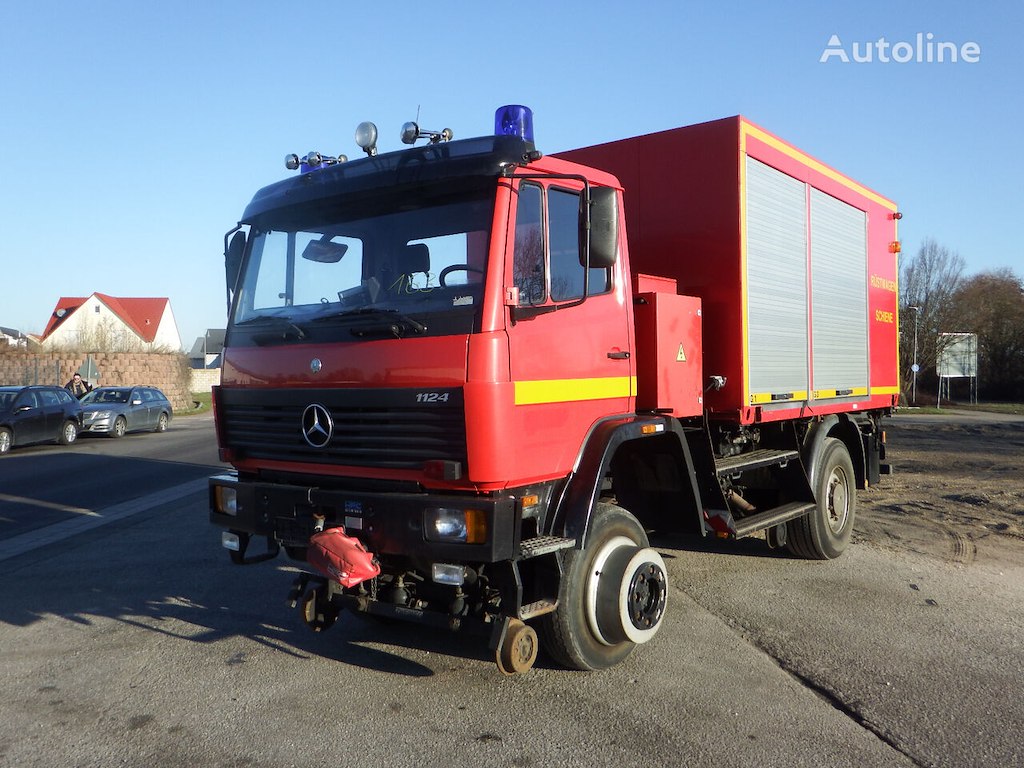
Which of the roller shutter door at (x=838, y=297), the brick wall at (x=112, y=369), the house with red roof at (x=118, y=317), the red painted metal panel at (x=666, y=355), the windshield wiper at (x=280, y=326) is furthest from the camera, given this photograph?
the house with red roof at (x=118, y=317)

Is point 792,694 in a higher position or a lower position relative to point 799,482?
lower

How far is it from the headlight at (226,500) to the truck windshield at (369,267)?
971 mm

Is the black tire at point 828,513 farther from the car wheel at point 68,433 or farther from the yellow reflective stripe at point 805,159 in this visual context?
the car wheel at point 68,433

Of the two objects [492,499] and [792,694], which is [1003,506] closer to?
[792,694]

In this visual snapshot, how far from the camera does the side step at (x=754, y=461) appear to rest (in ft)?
19.6

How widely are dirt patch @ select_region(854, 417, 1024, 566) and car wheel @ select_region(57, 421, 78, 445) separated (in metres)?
17.8

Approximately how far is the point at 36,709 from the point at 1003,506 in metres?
10.4

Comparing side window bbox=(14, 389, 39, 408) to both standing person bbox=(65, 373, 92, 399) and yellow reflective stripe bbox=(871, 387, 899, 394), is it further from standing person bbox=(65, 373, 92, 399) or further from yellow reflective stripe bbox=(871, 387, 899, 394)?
yellow reflective stripe bbox=(871, 387, 899, 394)

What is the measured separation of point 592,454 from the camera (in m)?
4.57

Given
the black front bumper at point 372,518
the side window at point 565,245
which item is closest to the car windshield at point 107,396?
the black front bumper at point 372,518

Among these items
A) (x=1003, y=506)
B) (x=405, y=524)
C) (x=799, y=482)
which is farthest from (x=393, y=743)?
(x=1003, y=506)

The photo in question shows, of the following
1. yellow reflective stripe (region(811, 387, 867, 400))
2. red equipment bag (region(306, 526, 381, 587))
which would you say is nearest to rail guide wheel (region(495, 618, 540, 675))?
red equipment bag (region(306, 526, 381, 587))

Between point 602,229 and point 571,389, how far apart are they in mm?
863

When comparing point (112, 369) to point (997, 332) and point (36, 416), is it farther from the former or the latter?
point (997, 332)
